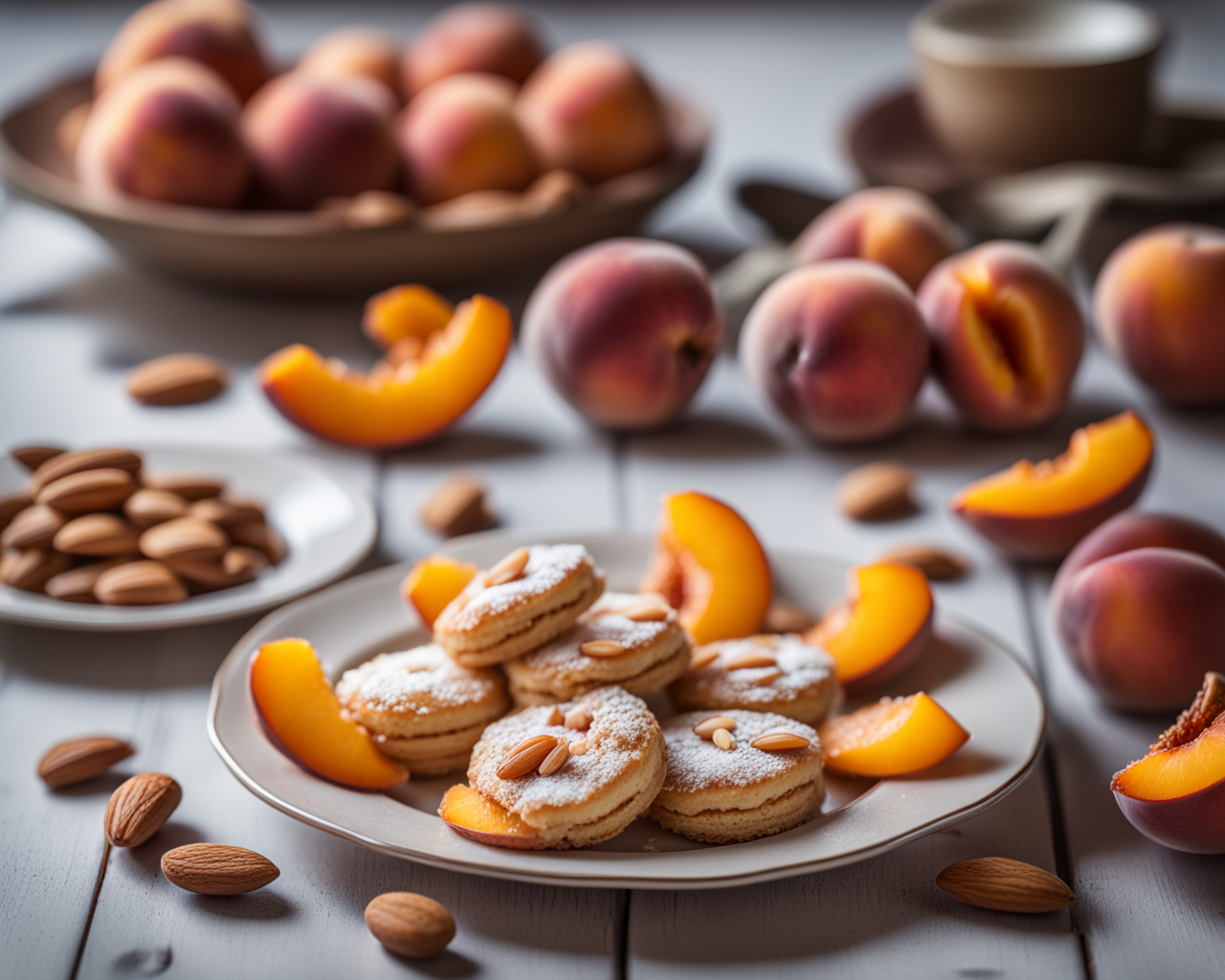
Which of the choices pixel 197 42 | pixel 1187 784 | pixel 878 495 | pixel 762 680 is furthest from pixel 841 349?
pixel 197 42

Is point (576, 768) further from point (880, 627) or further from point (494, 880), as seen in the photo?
point (880, 627)

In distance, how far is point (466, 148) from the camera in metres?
1.71

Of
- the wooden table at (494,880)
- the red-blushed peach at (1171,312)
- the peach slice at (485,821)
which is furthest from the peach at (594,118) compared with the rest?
the peach slice at (485,821)

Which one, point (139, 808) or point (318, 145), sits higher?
point (318, 145)

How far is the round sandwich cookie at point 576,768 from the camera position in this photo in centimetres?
77

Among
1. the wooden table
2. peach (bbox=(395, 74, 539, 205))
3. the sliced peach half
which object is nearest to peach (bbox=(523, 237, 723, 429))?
the wooden table

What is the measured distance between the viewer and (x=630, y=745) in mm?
802

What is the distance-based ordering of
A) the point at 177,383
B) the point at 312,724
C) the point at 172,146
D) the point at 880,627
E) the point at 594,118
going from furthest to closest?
the point at 594,118, the point at 172,146, the point at 177,383, the point at 880,627, the point at 312,724

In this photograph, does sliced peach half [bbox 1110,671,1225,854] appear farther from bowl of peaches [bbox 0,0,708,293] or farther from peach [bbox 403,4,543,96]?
peach [bbox 403,4,543,96]

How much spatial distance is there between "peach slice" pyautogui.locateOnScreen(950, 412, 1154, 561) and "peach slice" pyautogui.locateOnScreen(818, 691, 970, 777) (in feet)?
1.02

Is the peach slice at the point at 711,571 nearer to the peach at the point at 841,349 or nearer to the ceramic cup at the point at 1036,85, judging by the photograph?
the peach at the point at 841,349

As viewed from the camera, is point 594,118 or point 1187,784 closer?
point 1187,784

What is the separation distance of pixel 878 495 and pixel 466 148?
2.44ft

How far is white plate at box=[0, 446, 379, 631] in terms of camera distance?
1.02m
